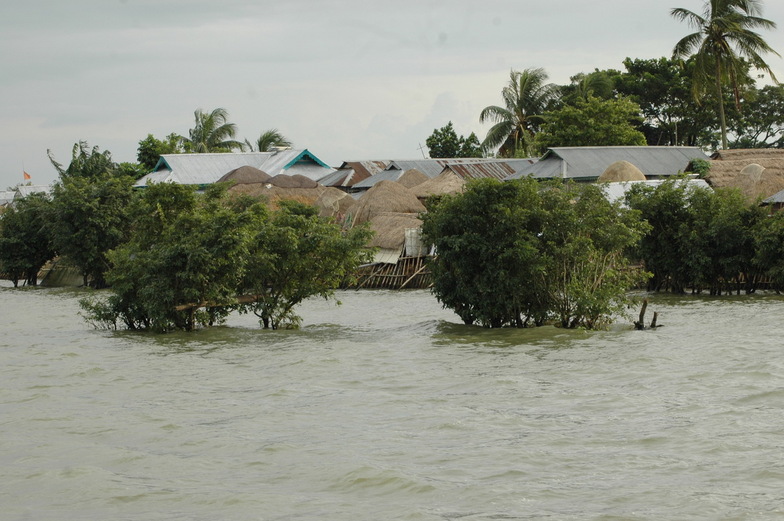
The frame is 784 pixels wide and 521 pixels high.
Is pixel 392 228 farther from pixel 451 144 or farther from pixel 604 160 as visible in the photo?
pixel 451 144

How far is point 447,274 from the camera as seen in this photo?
18000mm

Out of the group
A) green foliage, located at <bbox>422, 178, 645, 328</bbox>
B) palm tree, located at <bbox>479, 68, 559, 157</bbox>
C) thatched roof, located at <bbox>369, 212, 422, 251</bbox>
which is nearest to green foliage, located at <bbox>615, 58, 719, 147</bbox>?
palm tree, located at <bbox>479, 68, 559, 157</bbox>

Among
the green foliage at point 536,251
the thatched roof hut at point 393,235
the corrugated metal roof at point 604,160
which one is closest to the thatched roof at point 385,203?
the thatched roof hut at point 393,235

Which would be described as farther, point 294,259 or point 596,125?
point 596,125

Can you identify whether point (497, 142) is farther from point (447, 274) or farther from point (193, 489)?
point (193, 489)

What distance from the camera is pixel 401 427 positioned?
9.61 m

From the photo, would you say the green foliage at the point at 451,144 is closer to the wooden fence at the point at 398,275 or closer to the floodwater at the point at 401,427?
the wooden fence at the point at 398,275

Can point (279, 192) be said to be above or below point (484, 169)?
below

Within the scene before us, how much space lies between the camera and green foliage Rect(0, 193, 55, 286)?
36450 mm

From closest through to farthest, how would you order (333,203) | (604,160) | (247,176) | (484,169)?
(333,203)
(604,160)
(247,176)
(484,169)

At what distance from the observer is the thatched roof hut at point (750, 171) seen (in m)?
30.8

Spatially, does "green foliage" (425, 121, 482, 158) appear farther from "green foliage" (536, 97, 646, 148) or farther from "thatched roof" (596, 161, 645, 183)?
"thatched roof" (596, 161, 645, 183)

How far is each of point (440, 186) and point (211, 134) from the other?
2531cm

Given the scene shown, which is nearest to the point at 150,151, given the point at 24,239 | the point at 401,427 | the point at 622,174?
the point at 24,239
